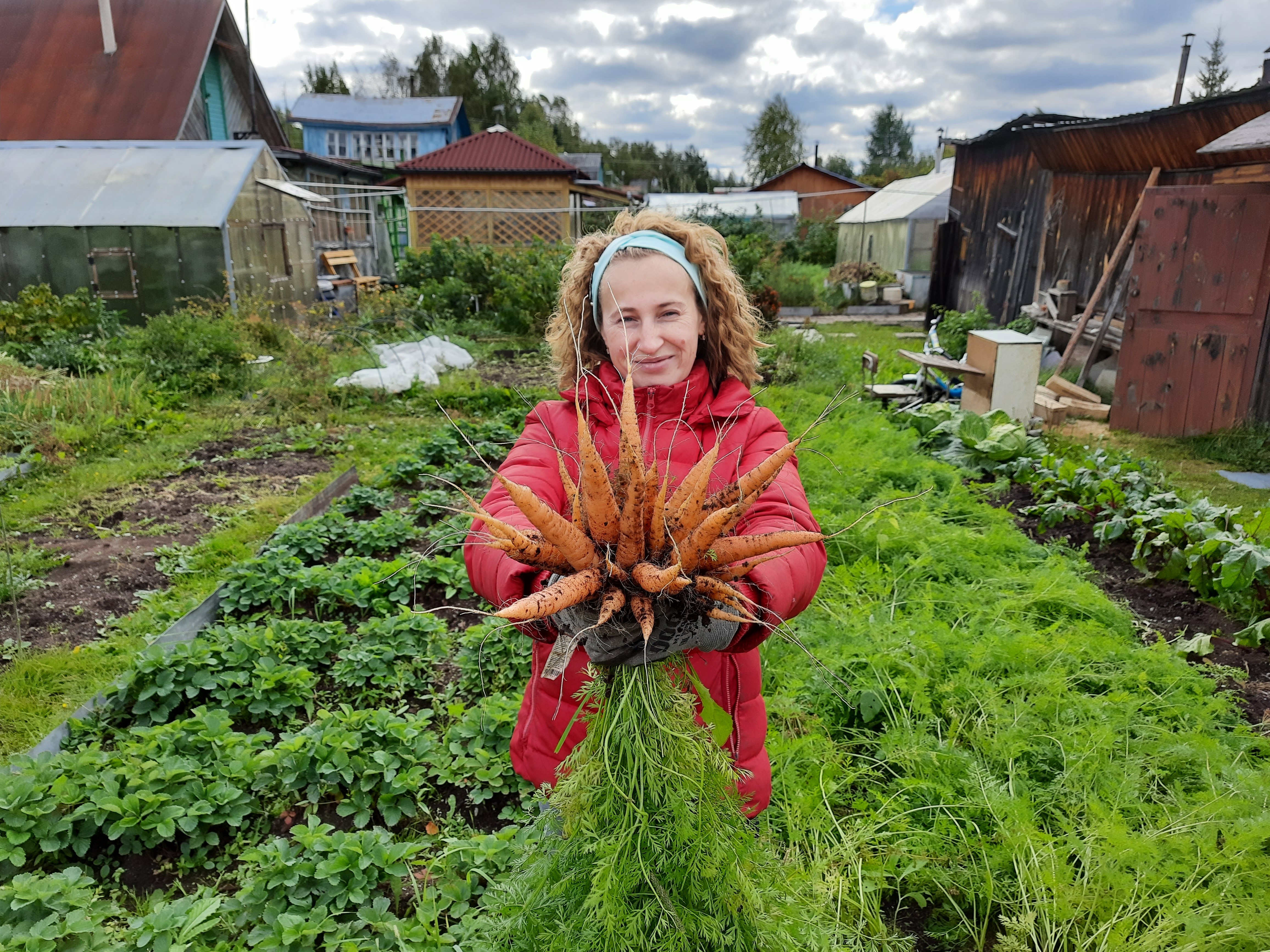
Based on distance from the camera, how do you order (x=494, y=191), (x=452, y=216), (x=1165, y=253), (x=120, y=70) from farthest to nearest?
(x=494, y=191), (x=452, y=216), (x=120, y=70), (x=1165, y=253)

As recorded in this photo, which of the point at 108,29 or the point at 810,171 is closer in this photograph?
the point at 108,29

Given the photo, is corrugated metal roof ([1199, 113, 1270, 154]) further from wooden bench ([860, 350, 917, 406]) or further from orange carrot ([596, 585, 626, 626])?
orange carrot ([596, 585, 626, 626])

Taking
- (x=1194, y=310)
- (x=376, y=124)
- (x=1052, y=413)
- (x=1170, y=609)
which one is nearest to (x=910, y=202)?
(x=1194, y=310)

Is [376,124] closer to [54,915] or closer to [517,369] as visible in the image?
[517,369]

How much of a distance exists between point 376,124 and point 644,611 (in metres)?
48.8

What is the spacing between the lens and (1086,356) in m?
10.4

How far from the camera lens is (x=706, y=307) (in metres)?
2.05

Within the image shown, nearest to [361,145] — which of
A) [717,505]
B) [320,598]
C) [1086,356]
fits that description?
[1086,356]

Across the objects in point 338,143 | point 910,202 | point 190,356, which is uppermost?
point 338,143

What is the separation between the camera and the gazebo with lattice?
2292 centimetres

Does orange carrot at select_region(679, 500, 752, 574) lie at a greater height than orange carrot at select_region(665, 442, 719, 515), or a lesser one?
lesser

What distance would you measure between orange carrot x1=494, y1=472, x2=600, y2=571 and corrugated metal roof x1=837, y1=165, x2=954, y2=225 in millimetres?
20134

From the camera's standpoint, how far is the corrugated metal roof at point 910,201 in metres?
20.8

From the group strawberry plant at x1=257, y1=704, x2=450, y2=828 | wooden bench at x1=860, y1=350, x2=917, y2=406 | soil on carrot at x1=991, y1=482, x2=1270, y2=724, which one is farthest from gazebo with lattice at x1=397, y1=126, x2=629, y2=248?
strawberry plant at x1=257, y1=704, x2=450, y2=828
